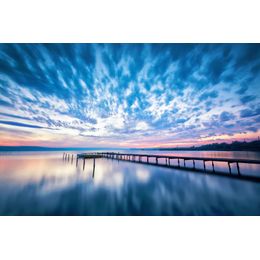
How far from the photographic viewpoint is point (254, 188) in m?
6.62

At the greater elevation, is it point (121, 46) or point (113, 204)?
Answer: point (121, 46)

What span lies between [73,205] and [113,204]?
1.64m

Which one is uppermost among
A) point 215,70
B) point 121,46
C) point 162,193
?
point 215,70

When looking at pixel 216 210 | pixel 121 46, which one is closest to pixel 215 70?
pixel 121 46

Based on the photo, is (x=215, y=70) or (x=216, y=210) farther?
(x=215, y=70)

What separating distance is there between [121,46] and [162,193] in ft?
24.2
